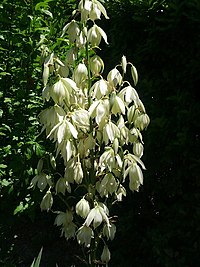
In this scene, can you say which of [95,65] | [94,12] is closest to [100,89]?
[95,65]

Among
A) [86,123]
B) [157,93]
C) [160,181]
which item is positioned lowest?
[160,181]

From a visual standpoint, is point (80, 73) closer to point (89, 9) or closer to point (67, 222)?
point (89, 9)

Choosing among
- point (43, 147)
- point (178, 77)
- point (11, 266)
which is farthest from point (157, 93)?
point (11, 266)

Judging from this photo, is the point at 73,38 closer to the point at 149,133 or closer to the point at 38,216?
the point at 149,133

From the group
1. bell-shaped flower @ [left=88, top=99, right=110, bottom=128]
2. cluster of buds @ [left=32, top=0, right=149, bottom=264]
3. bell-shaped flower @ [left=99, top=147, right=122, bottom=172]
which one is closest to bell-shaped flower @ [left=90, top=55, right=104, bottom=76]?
cluster of buds @ [left=32, top=0, right=149, bottom=264]

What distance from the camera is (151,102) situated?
3338 mm

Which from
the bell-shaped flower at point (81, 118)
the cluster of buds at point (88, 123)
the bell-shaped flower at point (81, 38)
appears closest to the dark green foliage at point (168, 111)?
the cluster of buds at point (88, 123)

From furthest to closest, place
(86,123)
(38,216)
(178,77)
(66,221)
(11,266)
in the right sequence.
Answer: (38,216)
(11,266)
(178,77)
(66,221)
(86,123)

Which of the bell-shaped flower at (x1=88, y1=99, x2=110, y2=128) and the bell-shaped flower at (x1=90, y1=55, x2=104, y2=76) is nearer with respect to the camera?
the bell-shaped flower at (x1=88, y1=99, x2=110, y2=128)

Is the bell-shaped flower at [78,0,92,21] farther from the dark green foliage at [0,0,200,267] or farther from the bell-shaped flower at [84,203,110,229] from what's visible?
the dark green foliage at [0,0,200,267]

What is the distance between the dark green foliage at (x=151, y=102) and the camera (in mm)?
3133

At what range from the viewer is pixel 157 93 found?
329cm

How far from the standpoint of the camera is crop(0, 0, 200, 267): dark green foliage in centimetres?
313

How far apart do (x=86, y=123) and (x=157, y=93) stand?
4.23ft
